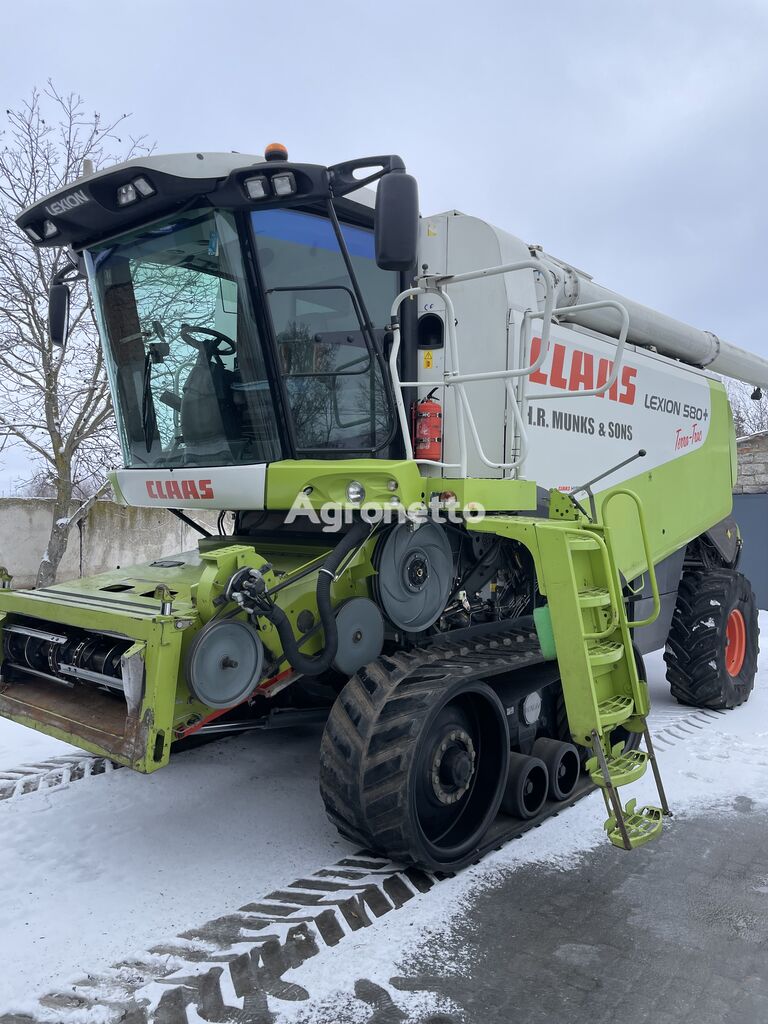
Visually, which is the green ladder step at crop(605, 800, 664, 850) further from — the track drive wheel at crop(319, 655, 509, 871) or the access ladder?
the track drive wheel at crop(319, 655, 509, 871)

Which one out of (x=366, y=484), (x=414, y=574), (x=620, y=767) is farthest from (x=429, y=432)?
(x=620, y=767)

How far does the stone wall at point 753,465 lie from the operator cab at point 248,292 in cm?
1033

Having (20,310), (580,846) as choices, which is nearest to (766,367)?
(580,846)

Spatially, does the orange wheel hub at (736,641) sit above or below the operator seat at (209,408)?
below

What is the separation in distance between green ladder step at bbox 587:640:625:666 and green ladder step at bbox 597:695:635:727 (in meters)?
0.17

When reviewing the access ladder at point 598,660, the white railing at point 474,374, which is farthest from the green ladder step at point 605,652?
the white railing at point 474,374

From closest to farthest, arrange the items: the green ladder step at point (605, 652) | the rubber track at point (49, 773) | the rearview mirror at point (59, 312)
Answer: the green ladder step at point (605, 652), the rubber track at point (49, 773), the rearview mirror at point (59, 312)

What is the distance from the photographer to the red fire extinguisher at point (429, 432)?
A: 12.2 ft

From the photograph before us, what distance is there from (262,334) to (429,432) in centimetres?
89

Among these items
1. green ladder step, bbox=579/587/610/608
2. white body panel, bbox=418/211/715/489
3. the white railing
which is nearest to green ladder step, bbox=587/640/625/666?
green ladder step, bbox=579/587/610/608

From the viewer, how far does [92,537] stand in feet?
36.9

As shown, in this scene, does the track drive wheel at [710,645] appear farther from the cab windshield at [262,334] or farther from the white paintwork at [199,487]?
the white paintwork at [199,487]

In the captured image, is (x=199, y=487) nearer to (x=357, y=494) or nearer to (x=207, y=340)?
(x=207, y=340)

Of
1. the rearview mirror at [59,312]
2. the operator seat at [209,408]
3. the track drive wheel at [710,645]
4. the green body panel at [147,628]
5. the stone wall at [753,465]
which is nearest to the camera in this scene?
the green body panel at [147,628]
